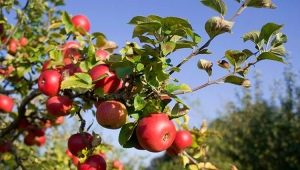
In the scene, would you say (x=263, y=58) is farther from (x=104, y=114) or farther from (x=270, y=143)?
(x=270, y=143)

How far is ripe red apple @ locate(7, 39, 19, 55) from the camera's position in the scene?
386cm

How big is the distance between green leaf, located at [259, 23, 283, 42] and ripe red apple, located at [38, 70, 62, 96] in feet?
3.57

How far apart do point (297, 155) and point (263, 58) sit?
1204 centimetres

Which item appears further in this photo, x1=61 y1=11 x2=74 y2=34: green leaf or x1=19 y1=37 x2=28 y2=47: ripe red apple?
x1=19 y1=37 x2=28 y2=47: ripe red apple

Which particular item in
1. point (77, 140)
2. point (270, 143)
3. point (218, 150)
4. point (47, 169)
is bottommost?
point (218, 150)

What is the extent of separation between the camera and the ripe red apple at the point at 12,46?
12.7ft

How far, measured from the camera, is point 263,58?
1.81 m

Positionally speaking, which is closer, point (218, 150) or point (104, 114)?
point (104, 114)

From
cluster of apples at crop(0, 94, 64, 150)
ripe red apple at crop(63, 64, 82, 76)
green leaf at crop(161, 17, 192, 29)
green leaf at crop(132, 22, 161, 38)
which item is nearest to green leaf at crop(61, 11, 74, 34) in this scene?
ripe red apple at crop(63, 64, 82, 76)

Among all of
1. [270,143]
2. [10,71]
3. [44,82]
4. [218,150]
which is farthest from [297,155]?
[44,82]

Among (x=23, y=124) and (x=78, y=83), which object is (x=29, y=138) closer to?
(x=23, y=124)

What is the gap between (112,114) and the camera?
182cm

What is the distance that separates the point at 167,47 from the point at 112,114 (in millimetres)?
366

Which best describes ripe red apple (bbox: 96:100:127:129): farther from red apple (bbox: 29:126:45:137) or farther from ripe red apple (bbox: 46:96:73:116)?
→ red apple (bbox: 29:126:45:137)
